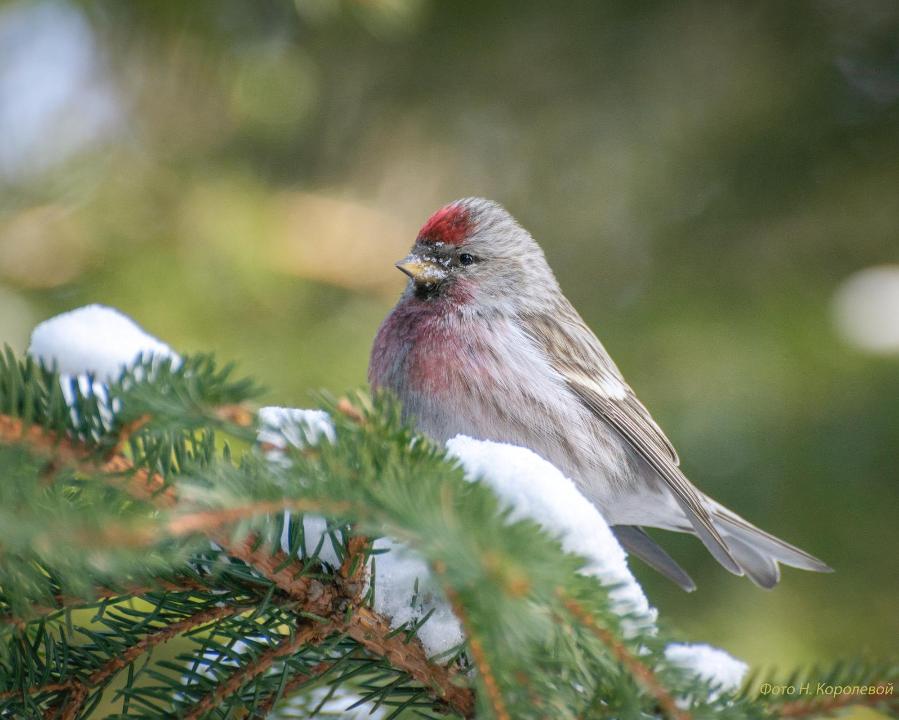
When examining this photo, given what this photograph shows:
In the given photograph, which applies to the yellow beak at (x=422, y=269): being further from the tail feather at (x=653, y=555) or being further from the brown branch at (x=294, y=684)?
the brown branch at (x=294, y=684)

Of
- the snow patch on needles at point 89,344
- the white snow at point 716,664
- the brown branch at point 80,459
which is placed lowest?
the white snow at point 716,664

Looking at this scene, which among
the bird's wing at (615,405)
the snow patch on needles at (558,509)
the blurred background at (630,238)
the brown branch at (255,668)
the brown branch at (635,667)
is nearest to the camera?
the brown branch at (635,667)

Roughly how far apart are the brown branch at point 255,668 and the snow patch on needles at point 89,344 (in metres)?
0.41

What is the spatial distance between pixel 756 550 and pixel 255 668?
1.67 m

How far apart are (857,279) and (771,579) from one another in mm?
1219

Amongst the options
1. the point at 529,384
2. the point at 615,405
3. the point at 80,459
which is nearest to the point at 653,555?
the point at 615,405

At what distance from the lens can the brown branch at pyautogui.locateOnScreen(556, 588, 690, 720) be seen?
1.01 meters

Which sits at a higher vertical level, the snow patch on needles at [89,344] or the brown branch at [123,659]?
the snow patch on needles at [89,344]

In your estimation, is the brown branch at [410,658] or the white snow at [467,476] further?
the brown branch at [410,658]

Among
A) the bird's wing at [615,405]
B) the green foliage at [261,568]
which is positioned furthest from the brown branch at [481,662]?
the bird's wing at [615,405]

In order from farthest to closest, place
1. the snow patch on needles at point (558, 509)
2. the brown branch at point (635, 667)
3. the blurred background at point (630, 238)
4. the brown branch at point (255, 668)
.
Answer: the blurred background at point (630, 238), the brown branch at point (255, 668), the snow patch on needles at point (558, 509), the brown branch at point (635, 667)

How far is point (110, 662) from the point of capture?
1288 mm

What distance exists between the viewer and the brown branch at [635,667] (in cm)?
101

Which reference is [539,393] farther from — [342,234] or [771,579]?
[342,234]
